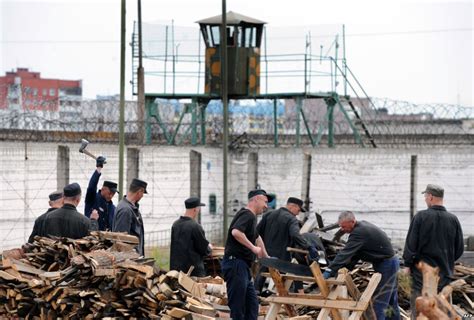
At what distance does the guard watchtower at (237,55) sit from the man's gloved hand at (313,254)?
60.8 feet

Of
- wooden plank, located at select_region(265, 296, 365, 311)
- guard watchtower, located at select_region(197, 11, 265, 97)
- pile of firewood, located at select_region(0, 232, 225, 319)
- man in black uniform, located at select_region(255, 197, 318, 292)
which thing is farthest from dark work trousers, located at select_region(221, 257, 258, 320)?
guard watchtower, located at select_region(197, 11, 265, 97)

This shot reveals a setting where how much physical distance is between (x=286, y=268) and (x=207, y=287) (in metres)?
2.54

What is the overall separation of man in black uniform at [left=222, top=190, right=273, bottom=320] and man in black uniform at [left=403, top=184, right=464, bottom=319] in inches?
71.8

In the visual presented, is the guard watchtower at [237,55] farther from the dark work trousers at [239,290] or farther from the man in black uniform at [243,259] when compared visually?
the dark work trousers at [239,290]

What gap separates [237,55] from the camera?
3412 centimetres

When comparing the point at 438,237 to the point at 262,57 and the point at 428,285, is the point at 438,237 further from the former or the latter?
the point at 262,57

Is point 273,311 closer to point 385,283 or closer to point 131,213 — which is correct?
point 385,283

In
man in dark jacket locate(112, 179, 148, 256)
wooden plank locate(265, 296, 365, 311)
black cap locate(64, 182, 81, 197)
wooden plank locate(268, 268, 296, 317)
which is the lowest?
wooden plank locate(265, 296, 365, 311)

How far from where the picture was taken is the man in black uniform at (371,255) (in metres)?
13.6

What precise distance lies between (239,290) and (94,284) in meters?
1.72

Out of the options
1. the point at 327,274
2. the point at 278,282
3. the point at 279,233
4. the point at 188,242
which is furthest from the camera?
the point at 279,233

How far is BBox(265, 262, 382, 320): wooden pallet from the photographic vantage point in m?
12.6

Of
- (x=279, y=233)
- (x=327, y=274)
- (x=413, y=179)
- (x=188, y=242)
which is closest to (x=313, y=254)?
(x=279, y=233)

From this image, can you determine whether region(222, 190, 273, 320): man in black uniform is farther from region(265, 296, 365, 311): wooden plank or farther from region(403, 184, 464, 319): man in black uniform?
region(403, 184, 464, 319): man in black uniform
